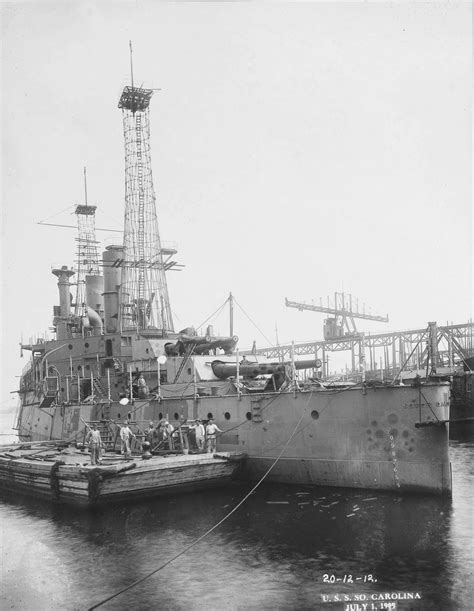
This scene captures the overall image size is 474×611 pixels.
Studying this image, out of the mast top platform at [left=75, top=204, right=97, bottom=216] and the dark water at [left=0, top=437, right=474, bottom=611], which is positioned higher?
the mast top platform at [left=75, top=204, right=97, bottom=216]

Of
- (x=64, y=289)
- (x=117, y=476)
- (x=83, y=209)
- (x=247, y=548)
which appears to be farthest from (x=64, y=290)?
(x=247, y=548)

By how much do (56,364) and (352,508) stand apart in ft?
72.5

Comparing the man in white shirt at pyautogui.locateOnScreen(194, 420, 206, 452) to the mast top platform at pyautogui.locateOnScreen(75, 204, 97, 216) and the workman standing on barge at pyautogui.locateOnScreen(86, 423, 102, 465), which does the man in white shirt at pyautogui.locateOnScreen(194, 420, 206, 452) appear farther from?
the mast top platform at pyautogui.locateOnScreen(75, 204, 97, 216)

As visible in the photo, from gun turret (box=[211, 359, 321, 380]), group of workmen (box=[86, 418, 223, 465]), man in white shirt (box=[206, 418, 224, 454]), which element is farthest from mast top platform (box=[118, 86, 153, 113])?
man in white shirt (box=[206, 418, 224, 454])

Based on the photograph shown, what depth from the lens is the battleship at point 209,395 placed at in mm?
18219

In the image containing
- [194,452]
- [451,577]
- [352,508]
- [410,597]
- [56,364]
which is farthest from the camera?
[56,364]

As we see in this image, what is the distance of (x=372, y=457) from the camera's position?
1862cm

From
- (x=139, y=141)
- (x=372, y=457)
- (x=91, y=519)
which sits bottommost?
(x=91, y=519)

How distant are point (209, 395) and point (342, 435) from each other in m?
5.99

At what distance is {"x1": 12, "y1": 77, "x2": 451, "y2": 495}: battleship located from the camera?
18.2m

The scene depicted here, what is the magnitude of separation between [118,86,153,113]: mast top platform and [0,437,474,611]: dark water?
23817 mm

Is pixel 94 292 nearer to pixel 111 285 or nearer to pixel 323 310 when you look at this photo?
pixel 111 285

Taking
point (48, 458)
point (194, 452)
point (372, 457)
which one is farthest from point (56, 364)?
point (372, 457)

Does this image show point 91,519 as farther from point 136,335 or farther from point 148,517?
point 136,335
